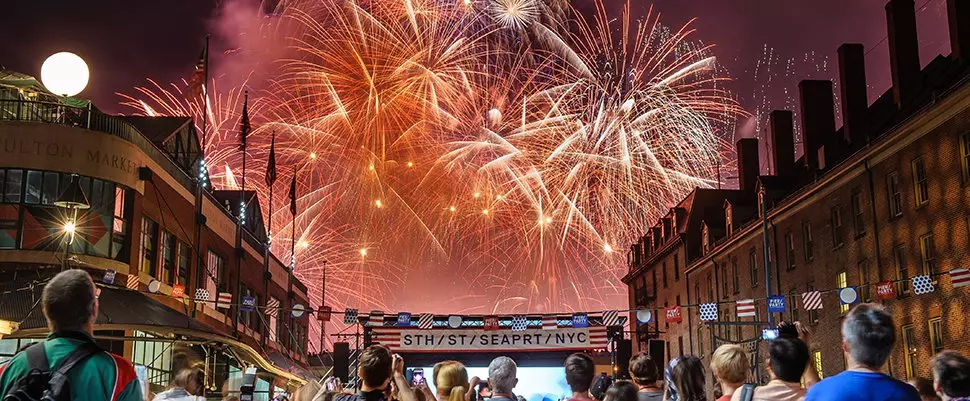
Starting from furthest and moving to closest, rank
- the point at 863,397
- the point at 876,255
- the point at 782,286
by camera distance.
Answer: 1. the point at 782,286
2. the point at 876,255
3. the point at 863,397

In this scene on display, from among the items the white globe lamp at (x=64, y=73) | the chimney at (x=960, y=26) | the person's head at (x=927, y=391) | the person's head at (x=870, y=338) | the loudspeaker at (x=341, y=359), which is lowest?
the person's head at (x=927, y=391)

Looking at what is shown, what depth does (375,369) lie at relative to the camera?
5.91 metres

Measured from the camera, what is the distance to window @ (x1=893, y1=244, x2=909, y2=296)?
32.4m

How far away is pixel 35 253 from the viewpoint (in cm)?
2558

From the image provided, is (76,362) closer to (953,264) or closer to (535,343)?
(953,264)

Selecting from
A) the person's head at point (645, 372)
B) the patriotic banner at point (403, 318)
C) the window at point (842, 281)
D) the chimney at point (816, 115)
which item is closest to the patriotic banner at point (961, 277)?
the window at point (842, 281)

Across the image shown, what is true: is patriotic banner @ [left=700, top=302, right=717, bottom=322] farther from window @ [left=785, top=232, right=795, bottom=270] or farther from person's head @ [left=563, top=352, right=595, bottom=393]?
person's head @ [left=563, top=352, right=595, bottom=393]

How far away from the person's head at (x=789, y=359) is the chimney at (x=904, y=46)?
33251 millimetres

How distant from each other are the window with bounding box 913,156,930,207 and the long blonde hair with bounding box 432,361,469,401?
27.3 meters

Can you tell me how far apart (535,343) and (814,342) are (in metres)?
11.3

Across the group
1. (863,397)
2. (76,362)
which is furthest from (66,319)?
(863,397)

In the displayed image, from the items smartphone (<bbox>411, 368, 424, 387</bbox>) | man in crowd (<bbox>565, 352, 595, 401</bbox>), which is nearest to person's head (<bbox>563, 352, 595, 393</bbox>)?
man in crowd (<bbox>565, 352, 595, 401</bbox>)

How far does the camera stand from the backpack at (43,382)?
414 cm

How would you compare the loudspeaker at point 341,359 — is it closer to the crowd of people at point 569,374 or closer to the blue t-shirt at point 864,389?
the crowd of people at point 569,374
